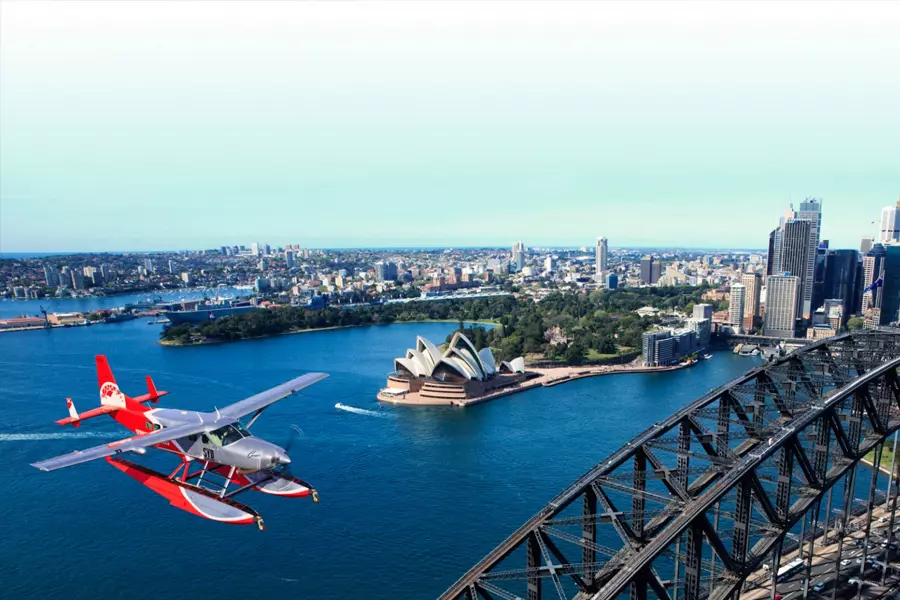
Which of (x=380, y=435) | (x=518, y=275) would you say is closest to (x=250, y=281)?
(x=518, y=275)

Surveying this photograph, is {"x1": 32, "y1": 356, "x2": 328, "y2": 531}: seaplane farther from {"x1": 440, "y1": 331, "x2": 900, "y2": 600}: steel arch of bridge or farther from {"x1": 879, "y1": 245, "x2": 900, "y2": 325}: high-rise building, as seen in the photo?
{"x1": 879, "y1": 245, "x2": 900, "y2": 325}: high-rise building

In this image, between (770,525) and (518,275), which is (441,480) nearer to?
(770,525)

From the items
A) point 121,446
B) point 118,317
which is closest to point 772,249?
point 121,446

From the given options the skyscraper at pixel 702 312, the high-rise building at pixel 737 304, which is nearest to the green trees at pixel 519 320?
the skyscraper at pixel 702 312

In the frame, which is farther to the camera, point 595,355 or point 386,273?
point 386,273

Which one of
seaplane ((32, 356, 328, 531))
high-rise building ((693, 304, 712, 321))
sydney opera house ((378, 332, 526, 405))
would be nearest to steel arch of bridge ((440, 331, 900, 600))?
seaplane ((32, 356, 328, 531))

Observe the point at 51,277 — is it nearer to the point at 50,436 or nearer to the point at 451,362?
the point at 50,436

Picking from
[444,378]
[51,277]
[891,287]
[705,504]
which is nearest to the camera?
[705,504]
